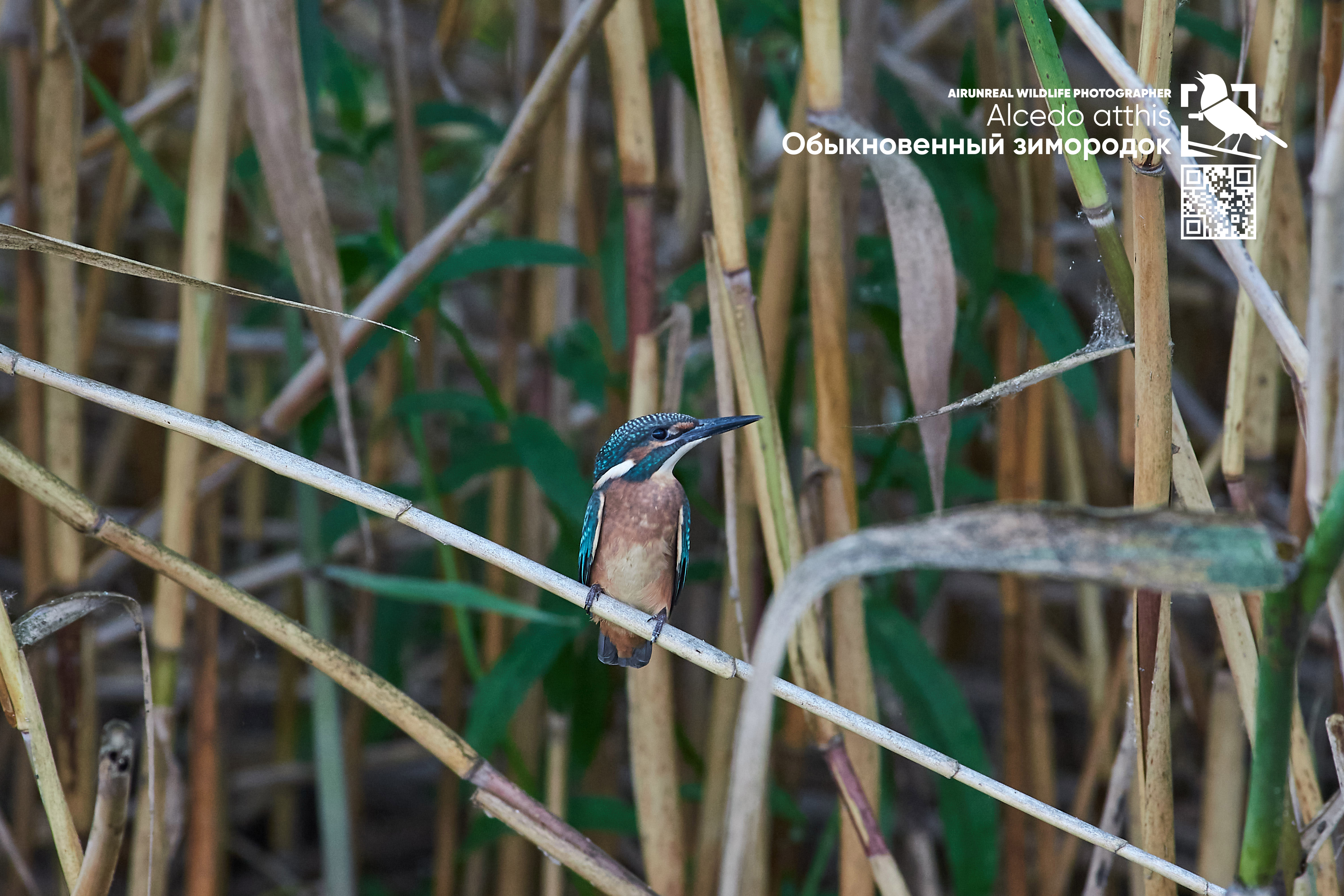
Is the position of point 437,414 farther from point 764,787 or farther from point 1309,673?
point 1309,673

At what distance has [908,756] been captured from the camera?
102 centimetres

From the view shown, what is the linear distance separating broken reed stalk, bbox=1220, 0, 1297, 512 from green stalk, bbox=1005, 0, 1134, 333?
0.61 ft

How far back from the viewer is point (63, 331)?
1666 millimetres

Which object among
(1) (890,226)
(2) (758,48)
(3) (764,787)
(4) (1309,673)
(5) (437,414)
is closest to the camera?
(1) (890,226)

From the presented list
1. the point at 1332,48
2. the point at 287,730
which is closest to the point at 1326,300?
the point at 1332,48

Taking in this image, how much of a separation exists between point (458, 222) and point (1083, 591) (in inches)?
52.4

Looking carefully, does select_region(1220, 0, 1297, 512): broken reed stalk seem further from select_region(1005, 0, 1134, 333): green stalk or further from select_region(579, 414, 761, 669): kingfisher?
select_region(579, 414, 761, 669): kingfisher

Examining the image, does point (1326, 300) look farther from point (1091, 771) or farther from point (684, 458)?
point (684, 458)

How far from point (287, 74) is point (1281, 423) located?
8.55 feet

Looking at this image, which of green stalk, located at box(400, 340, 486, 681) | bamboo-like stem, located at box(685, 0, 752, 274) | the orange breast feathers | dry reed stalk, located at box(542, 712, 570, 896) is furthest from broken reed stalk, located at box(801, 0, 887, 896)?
green stalk, located at box(400, 340, 486, 681)

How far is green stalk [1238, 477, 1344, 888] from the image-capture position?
63 cm

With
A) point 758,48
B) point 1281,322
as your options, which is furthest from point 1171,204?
point 1281,322

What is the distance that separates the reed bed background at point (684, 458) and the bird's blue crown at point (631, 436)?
0.04 metres

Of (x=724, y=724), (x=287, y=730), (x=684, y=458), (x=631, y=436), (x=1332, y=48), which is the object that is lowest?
(x=287, y=730)
